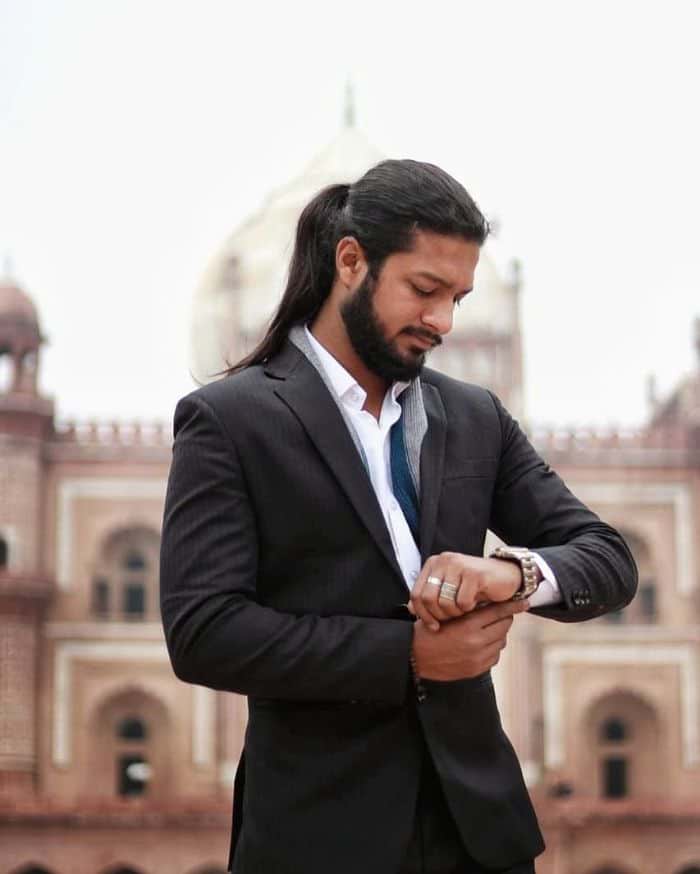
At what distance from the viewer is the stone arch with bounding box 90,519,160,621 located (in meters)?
26.7

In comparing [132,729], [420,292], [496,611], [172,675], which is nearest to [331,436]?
[420,292]

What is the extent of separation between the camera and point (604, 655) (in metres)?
26.7

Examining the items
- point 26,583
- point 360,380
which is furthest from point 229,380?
point 26,583

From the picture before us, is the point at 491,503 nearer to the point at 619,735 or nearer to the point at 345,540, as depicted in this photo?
the point at 345,540

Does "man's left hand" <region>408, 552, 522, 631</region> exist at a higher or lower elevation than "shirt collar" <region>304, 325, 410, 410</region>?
lower

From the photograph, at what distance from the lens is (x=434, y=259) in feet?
7.86

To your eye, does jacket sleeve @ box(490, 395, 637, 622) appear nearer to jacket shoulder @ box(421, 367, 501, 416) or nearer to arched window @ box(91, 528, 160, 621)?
jacket shoulder @ box(421, 367, 501, 416)

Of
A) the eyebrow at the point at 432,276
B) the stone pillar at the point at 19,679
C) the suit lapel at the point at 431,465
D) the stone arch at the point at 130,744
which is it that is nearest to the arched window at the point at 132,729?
the stone arch at the point at 130,744

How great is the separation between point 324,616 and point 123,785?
24602mm

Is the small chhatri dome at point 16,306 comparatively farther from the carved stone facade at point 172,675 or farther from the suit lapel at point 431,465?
the suit lapel at point 431,465

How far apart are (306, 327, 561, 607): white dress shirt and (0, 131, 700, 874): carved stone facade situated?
22138 mm

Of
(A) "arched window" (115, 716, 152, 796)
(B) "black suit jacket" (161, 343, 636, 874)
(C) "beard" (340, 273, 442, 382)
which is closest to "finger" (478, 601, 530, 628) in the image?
(B) "black suit jacket" (161, 343, 636, 874)

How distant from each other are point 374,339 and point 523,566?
0.41 meters

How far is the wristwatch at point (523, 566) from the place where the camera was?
231 centimetres
